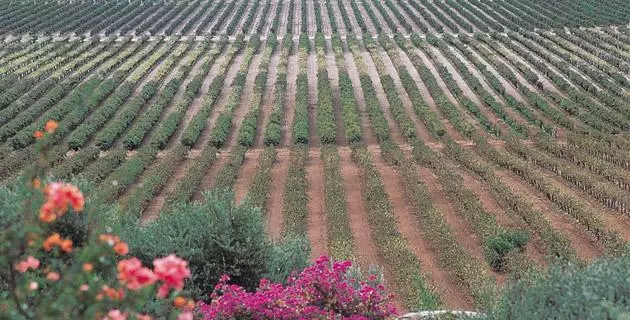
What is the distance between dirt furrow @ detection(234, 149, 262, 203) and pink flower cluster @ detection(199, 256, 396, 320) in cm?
1477

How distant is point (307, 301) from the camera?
12.6 m

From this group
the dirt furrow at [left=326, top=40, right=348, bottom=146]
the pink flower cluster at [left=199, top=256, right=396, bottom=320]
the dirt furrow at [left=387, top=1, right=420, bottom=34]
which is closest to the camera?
the pink flower cluster at [left=199, top=256, right=396, bottom=320]

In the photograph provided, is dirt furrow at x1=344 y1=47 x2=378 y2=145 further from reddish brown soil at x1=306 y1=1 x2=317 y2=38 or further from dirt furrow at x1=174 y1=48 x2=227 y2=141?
reddish brown soil at x1=306 y1=1 x2=317 y2=38

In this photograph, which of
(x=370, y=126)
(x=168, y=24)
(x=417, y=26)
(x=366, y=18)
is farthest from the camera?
(x=366, y=18)

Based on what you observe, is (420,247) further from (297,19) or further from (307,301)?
(297,19)

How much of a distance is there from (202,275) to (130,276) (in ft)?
32.0

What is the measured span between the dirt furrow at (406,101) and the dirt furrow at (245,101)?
1012 centimetres

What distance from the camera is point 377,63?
5500 cm

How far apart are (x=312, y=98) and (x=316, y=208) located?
1983cm

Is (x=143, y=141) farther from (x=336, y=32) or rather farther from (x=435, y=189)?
(x=336, y=32)

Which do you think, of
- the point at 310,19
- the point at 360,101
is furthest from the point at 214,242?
the point at 310,19

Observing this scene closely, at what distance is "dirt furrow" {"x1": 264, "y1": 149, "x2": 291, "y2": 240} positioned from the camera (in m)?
25.6

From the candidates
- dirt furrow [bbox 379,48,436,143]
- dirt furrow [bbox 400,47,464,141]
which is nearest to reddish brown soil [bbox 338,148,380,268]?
dirt furrow [bbox 379,48,436,143]

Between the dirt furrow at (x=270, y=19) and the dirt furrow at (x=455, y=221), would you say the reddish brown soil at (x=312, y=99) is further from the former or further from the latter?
the dirt furrow at (x=270, y=19)
